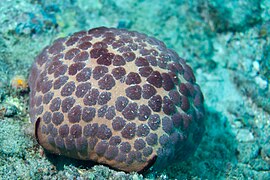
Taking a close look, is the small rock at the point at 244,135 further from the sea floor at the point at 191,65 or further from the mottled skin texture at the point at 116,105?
the mottled skin texture at the point at 116,105

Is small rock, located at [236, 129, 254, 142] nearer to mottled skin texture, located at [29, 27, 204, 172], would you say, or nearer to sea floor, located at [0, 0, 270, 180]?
sea floor, located at [0, 0, 270, 180]

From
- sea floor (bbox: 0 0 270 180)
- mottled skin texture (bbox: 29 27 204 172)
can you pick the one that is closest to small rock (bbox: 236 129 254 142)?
sea floor (bbox: 0 0 270 180)

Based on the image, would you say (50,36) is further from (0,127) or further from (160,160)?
(160,160)

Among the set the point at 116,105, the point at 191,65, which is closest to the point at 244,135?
the point at 191,65

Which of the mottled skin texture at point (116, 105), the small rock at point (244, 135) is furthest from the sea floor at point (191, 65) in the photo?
the mottled skin texture at point (116, 105)

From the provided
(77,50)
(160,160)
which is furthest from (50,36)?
(160,160)

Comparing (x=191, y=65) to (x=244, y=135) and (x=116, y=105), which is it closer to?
(x=244, y=135)

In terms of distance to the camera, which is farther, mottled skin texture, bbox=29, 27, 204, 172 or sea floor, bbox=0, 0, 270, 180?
sea floor, bbox=0, 0, 270, 180
